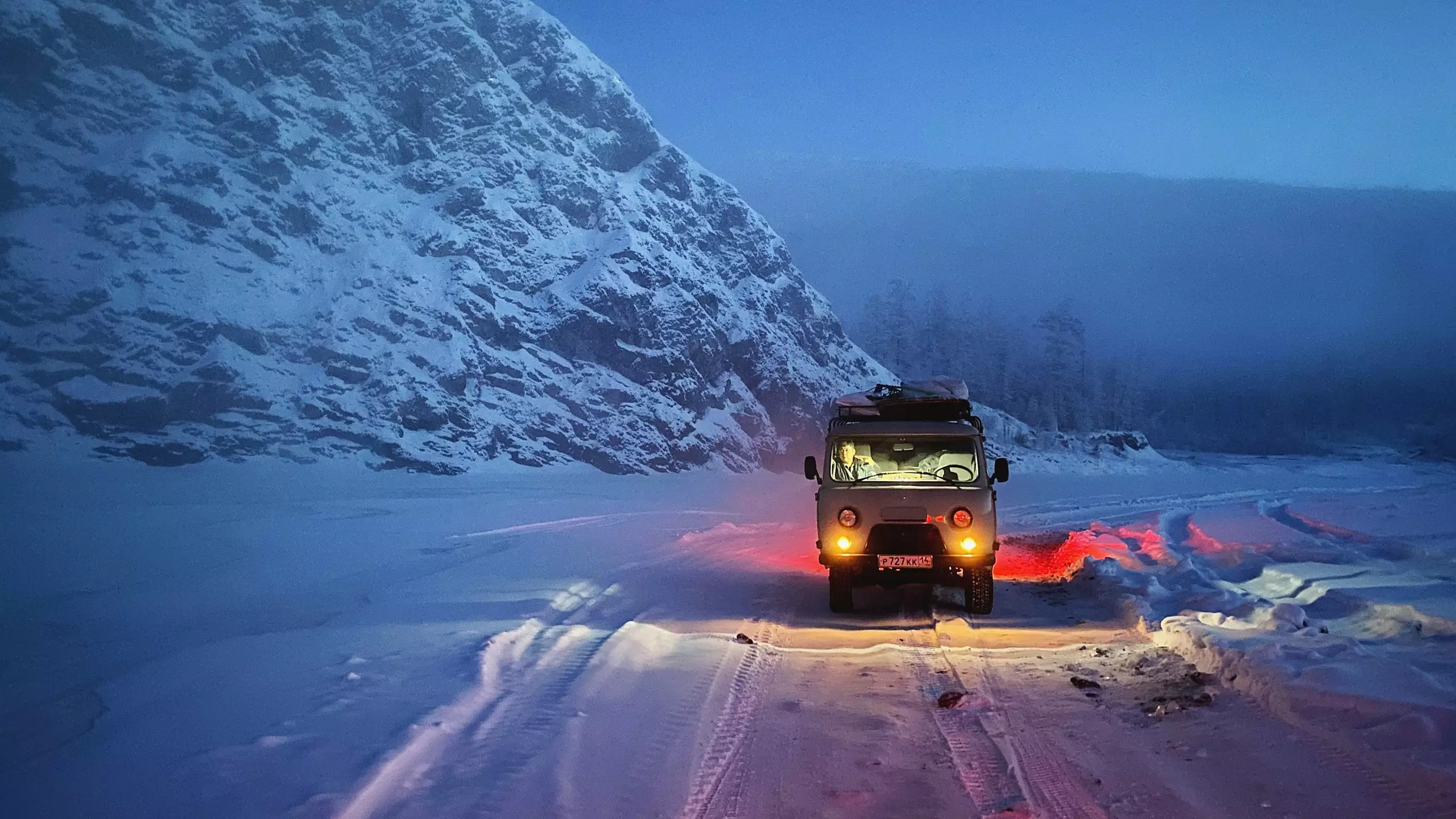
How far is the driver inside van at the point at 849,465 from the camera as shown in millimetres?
12289

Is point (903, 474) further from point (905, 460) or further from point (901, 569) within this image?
point (901, 569)

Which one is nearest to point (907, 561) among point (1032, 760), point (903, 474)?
point (903, 474)

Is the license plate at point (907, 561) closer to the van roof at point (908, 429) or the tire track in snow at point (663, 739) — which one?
the van roof at point (908, 429)

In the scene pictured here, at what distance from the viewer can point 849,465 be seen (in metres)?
12.4

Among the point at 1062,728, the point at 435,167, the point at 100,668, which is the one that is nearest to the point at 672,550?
the point at 100,668

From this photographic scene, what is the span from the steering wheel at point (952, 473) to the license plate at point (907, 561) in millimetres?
1222

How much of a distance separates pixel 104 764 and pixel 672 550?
1583 centimetres

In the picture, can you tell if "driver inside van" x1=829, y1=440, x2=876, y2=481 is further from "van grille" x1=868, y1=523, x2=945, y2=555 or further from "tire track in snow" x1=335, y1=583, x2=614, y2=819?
"tire track in snow" x1=335, y1=583, x2=614, y2=819

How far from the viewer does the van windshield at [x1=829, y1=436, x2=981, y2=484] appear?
1205 centimetres

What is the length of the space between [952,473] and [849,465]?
4.86 feet

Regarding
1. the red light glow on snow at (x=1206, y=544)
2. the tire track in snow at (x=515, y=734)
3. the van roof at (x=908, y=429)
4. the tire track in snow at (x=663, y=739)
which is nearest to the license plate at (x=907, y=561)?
the van roof at (x=908, y=429)

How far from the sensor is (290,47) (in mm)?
75312

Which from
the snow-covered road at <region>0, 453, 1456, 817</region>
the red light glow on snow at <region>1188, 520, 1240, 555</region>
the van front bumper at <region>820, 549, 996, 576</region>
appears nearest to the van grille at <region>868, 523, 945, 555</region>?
the van front bumper at <region>820, 549, 996, 576</region>

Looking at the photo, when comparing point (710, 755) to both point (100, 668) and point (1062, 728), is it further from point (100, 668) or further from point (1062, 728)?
point (100, 668)
